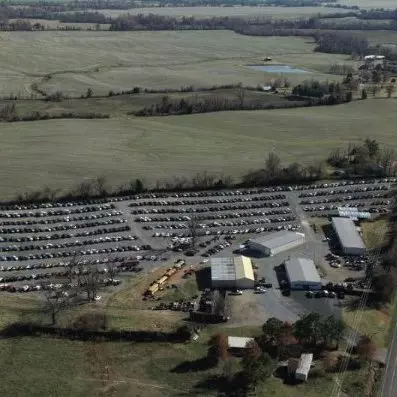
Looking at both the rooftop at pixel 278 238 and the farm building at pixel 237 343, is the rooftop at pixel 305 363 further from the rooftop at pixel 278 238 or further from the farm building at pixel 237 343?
the rooftop at pixel 278 238

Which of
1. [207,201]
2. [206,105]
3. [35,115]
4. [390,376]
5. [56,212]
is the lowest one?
[390,376]

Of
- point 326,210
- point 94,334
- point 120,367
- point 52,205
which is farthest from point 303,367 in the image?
point 52,205

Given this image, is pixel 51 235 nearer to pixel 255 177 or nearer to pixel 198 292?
pixel 198 292

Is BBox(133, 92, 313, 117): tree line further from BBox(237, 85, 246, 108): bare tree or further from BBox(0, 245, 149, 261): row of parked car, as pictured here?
BBox(0, 245, 149, 261): row of parked car

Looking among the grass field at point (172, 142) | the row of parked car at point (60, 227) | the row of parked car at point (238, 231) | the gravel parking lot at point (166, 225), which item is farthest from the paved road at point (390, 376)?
the grass field at point (172, 142)

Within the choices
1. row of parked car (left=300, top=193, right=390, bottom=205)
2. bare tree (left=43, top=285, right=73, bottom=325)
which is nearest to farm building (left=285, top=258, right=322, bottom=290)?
row of parked car (left=300, top=193, right=390, bottom=205)

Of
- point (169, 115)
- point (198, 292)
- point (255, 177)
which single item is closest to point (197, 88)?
point (169, 115)

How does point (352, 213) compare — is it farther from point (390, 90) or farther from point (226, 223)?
point (390, 90)

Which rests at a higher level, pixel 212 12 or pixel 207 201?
pixel 212 12
